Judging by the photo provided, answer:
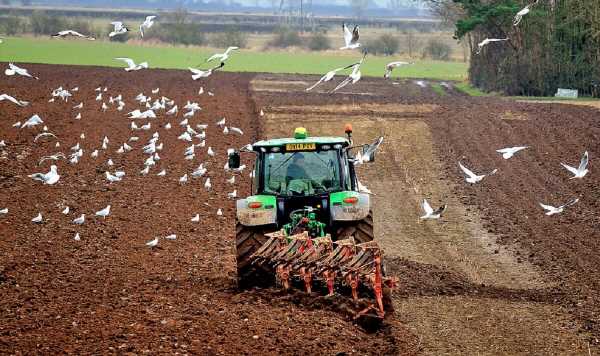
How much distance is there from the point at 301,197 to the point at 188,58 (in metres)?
63.7

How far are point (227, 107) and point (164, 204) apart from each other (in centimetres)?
1984

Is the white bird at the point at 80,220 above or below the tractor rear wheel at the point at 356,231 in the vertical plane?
below

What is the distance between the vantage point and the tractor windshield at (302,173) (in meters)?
12.8

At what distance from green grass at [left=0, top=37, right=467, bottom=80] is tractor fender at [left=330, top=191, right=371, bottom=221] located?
172 feet

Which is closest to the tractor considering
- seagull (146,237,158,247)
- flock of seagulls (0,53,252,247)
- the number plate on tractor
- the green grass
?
the number plate on tractor

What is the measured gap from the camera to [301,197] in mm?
12625

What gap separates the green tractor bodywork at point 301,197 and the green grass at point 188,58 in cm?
5175

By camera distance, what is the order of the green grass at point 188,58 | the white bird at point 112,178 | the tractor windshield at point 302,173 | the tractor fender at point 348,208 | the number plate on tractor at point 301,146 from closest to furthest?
the tractor fender at point 348,208 → the number plate on tractor at point 301,146 → the tractor windshield at point 302,173 → the white bird at point 112,178 → the green grass at point 188,58

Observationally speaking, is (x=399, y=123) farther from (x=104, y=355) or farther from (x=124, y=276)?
(x=104, y=355)

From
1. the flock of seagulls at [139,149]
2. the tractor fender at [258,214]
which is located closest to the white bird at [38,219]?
the flock of seagulls at [139,149]

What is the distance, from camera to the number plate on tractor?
41.4 feet

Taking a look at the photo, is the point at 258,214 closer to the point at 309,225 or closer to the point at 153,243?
the point at 309,225

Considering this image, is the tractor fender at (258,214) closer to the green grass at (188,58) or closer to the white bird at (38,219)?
the white bird at (38,219)

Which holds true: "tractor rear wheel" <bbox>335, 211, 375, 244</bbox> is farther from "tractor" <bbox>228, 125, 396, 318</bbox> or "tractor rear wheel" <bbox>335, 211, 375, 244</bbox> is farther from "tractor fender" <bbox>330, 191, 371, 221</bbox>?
"tractor fender" <bbox>330, 191, 371, 221</bbox>
